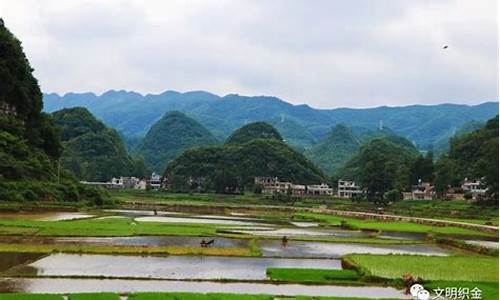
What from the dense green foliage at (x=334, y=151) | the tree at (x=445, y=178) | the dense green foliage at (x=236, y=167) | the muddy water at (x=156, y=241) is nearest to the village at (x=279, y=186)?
the dense green foliage at (x=236, y=167)

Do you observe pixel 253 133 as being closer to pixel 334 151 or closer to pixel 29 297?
pixel 334 151

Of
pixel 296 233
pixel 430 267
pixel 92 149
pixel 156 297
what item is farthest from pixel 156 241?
pixel 92 149

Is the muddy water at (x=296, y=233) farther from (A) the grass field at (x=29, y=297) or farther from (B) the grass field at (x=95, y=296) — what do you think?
(A) the grass field at (x=29, y=297)

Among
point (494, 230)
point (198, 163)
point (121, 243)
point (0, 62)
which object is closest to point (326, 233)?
point (494, 230)

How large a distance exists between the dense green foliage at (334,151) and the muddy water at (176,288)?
6078 inches

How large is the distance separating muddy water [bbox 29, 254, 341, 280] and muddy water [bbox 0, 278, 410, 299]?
3.73ft

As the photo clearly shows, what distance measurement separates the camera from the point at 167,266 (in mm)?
21625

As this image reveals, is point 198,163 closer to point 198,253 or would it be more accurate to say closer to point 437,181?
point 437,181

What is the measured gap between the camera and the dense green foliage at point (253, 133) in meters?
148

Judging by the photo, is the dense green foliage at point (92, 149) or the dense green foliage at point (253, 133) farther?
the dense green foliage at point (253, 133)

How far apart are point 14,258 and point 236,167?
304ft

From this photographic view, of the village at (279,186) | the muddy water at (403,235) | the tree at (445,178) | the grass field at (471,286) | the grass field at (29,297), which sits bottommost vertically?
the muddy water at (403,235)

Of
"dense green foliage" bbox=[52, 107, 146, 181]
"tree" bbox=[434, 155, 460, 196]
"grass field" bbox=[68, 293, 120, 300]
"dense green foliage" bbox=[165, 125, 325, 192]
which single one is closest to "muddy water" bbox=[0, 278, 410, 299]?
"grass field" bbox=[68, 293, 120, 300]

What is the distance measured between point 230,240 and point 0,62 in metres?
41.8
